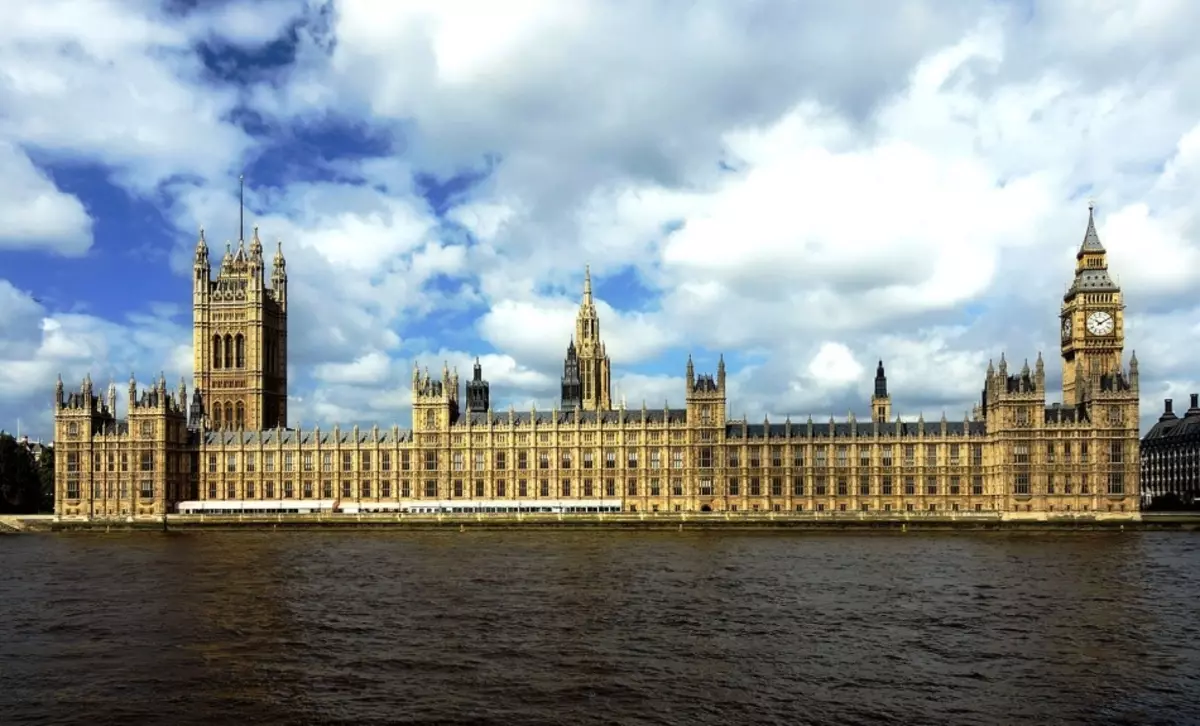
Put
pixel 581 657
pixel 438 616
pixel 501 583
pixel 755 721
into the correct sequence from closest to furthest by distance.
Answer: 1. pixel 755 721
2. pixel 581 657
3. pixel 438 616
4. pixel 501 583

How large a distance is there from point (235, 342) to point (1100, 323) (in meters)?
136

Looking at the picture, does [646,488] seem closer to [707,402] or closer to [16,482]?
[707,402]

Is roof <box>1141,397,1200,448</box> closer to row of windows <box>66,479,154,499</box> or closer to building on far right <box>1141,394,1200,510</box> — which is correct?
building on far right <box>1141,394,1200,510</box>

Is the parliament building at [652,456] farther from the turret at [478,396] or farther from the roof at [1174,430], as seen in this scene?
the roof at [1174,430]

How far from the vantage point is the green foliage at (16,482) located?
450 ft

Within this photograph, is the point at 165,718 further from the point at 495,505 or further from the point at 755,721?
the point at 495,505

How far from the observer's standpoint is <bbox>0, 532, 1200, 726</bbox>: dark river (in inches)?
1341

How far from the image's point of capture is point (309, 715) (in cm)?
3309

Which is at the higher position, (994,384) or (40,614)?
(994,384)

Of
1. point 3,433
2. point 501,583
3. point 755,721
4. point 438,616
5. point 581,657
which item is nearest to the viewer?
point 755,721

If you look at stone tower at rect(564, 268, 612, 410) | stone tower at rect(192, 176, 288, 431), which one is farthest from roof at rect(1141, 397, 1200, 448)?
stone tower at rect(192, 176, 288, 431)

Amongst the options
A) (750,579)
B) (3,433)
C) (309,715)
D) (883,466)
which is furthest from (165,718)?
(3,433)

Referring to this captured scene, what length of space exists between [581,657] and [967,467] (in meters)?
91.4

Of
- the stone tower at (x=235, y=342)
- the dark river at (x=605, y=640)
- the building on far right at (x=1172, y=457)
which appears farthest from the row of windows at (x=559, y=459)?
the building on far right at (x=1172, y=457)
